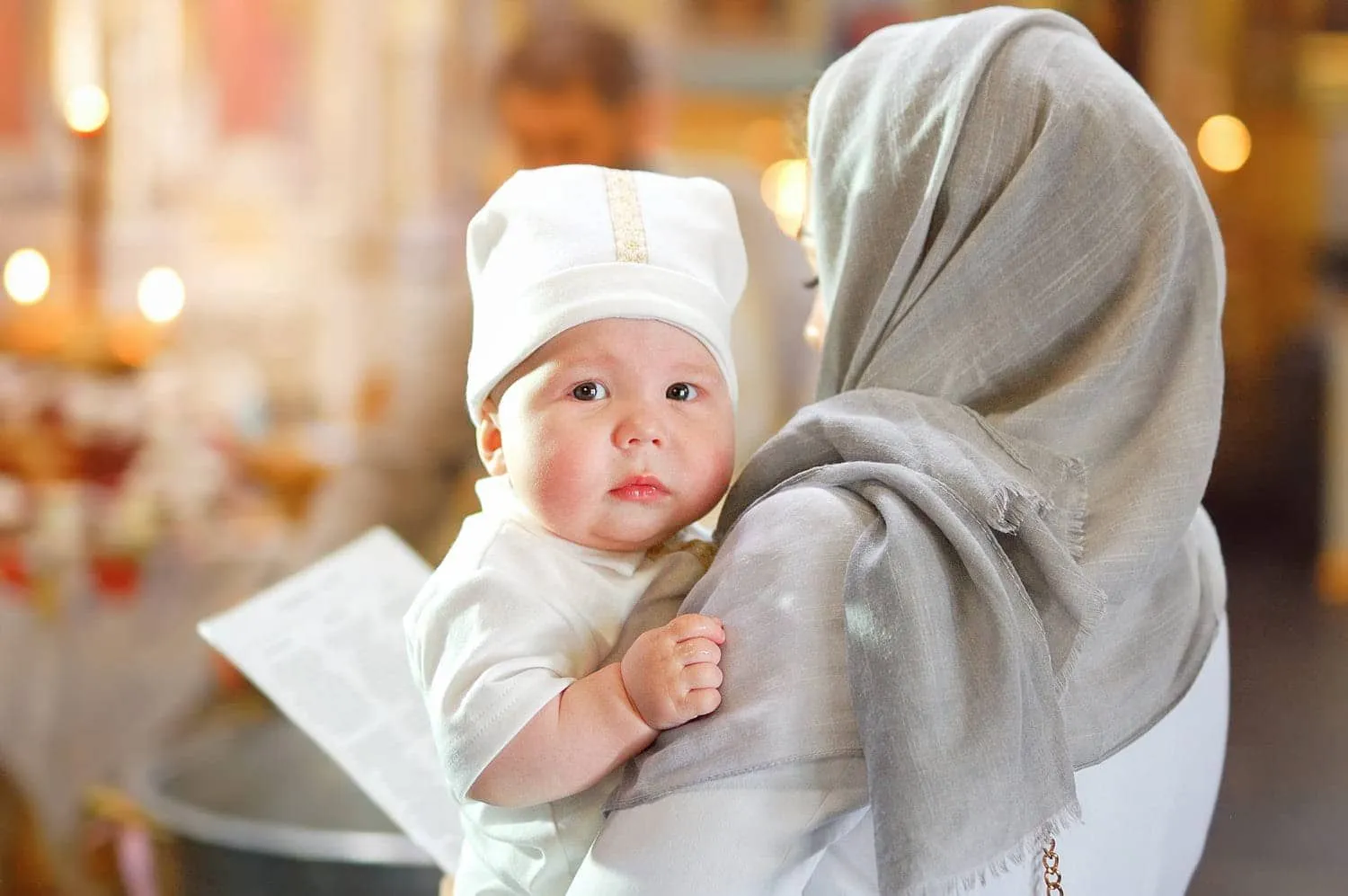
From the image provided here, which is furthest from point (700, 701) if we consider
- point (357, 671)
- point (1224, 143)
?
point (1224, 143)

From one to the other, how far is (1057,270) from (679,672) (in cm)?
48

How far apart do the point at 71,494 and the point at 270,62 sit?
2.25m

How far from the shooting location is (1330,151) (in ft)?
24.1

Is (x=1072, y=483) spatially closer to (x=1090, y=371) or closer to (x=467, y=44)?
(x=1090, y=371)

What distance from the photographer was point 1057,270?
118 centimetres

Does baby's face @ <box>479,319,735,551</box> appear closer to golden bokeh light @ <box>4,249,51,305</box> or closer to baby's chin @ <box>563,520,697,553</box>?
baby's chin @ <box>563,520,697,553</box>

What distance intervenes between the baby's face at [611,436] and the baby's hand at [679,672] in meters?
0.14

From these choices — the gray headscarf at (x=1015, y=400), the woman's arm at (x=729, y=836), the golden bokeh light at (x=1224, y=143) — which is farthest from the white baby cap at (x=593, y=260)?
the golden bokeh light at (x=1224, y=143)

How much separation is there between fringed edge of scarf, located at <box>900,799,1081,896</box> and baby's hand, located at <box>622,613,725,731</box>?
0.18 metres

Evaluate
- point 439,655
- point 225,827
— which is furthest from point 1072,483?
point 225,827

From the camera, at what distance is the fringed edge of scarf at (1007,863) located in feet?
3.10

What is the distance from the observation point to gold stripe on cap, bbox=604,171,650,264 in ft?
3.65

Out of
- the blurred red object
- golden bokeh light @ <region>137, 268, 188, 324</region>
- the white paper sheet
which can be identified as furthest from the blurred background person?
the white paper sheet

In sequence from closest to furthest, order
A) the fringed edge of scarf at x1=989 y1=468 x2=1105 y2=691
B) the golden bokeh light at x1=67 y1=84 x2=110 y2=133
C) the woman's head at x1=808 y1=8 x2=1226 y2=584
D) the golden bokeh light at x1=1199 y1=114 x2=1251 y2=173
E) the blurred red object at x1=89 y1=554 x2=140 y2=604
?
the fringed edge of scarf at x1=989 y1=468 x2=1105 y2=691
the woman's head at x1=808 y1=8 x2=1226 y2=584
the blurred red object at x1=89 y1=554 x2=140 y2=604
the golden bokeh light at x1=67 y1=84 x2=110 y2=133
the golden bokeh light at x1=1199 y1=114 x2=1251 y2=173
